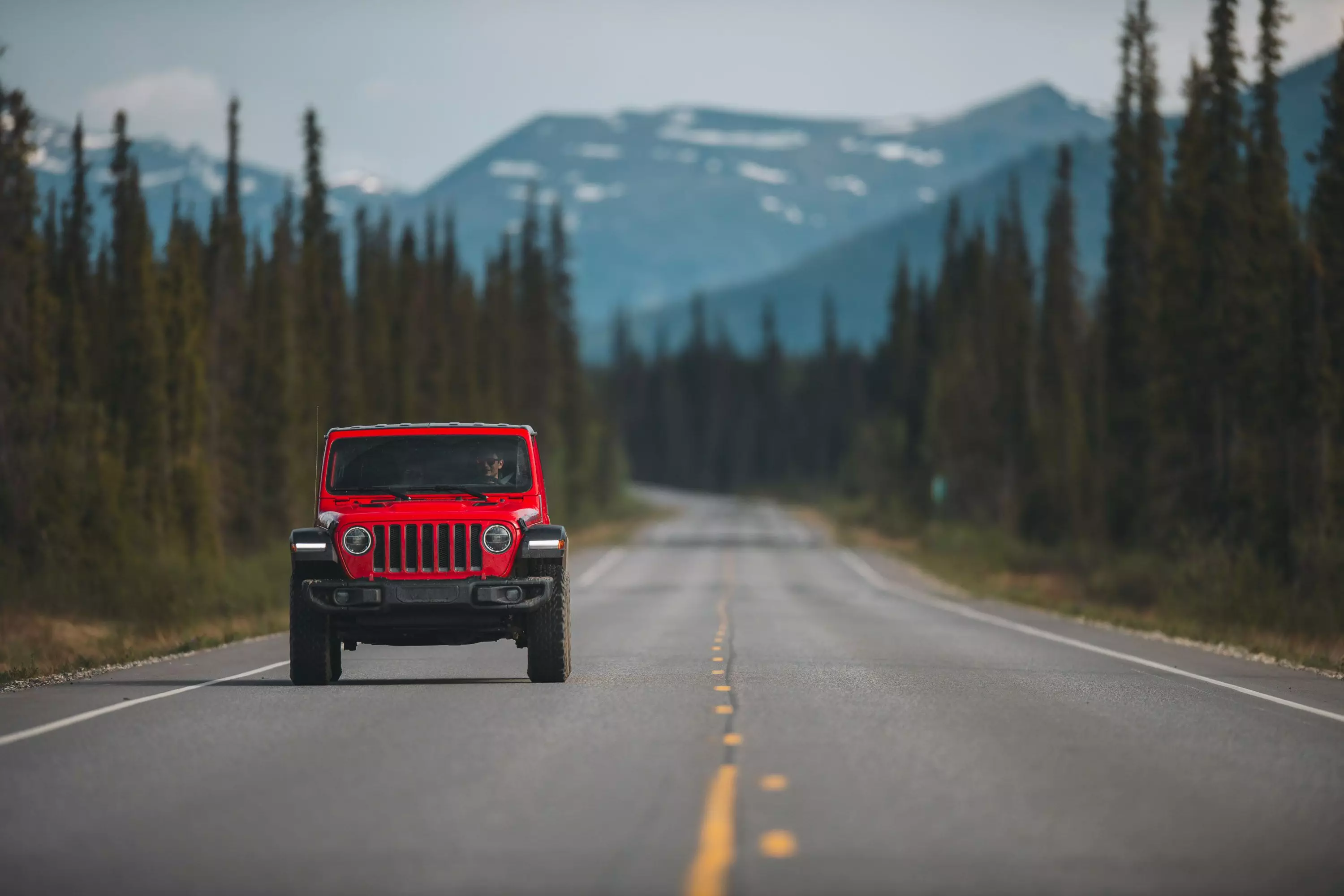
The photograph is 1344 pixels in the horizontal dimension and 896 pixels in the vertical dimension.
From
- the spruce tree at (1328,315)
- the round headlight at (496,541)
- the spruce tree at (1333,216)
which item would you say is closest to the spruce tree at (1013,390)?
the spruce tree at (1328,315)

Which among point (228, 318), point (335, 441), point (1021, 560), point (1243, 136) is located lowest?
point (1021, 560)

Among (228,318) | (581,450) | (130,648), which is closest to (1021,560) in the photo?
(228,318)

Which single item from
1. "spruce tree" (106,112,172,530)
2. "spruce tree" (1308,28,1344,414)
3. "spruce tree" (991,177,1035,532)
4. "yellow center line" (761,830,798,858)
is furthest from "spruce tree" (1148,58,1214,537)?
"yellow center line" (761,830,798,858)

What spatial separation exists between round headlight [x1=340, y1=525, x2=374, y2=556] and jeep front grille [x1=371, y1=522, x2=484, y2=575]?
71 millimetres

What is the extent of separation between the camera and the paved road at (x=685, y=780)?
7.52 metres

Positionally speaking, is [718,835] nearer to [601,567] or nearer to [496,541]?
[496,541]

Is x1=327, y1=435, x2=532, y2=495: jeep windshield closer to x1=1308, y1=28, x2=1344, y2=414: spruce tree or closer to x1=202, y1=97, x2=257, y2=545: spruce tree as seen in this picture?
x1=1308, y1=28, x2=1344, y2=414: spruce tree

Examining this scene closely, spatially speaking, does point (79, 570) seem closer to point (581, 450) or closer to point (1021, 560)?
point (1021, 560)

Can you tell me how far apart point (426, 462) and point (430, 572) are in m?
1.54

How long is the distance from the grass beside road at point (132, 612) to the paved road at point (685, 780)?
2.46 meters

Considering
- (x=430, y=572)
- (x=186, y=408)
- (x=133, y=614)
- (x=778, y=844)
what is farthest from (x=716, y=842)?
(x=186, y=408)

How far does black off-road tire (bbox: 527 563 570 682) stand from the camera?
15.3 meters

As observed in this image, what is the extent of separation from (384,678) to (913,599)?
21.0 m

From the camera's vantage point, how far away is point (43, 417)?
35656 millimetres
